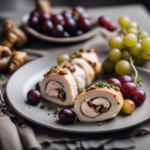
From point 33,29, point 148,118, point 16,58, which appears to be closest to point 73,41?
point 33,29

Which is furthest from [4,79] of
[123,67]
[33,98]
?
[123,67]

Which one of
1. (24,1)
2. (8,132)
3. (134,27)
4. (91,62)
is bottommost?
(24,1)

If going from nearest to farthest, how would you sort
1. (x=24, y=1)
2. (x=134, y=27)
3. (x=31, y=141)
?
(x=31, y=141), (x=134, y=27), (x=24, y=1)

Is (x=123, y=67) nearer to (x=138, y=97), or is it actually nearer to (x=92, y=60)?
(x=92, y=60)

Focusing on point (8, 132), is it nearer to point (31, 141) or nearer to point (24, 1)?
point (31, 141)

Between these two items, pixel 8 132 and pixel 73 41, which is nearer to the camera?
pixel 8 132

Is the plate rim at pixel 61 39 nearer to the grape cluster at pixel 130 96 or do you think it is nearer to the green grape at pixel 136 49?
the green grape at pixel 136 49

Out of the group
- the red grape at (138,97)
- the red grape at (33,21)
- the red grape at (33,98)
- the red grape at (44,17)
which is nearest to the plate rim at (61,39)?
the red grape at (33,21)
